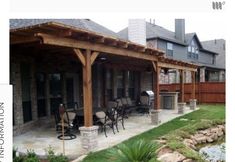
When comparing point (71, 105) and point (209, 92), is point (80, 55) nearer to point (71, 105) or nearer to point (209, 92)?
point (71, 105)

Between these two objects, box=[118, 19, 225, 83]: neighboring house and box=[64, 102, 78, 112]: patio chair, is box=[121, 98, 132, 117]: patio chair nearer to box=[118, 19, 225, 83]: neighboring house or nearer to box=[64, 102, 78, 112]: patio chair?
box=[64, 102, 78, 112]: patio chair

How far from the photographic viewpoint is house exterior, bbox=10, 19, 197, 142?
224 inches

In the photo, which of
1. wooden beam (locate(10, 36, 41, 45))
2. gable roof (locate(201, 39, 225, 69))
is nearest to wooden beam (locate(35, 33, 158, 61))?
wooden beam (locate(10, 36, 41, 45))

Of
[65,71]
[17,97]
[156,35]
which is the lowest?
[17,97]

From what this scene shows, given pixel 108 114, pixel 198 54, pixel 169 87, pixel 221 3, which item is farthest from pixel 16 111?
pixel 198 54

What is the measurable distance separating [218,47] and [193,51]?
9.19 metres

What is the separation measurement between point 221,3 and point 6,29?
1.88 meters

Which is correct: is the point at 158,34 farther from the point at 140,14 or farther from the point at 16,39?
the point at 140,14

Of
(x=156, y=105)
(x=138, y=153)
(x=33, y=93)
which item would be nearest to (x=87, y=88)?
(x=138, y=153)

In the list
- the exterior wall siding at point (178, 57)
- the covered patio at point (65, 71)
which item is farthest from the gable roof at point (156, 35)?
the covered patio at point (65, 71)

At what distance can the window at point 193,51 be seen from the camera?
83.7 ft

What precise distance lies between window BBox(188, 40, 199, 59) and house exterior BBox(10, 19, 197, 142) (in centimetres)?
1289

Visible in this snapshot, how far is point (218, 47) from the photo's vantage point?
33781 mm

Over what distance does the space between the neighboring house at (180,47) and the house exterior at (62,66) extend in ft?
24.5
